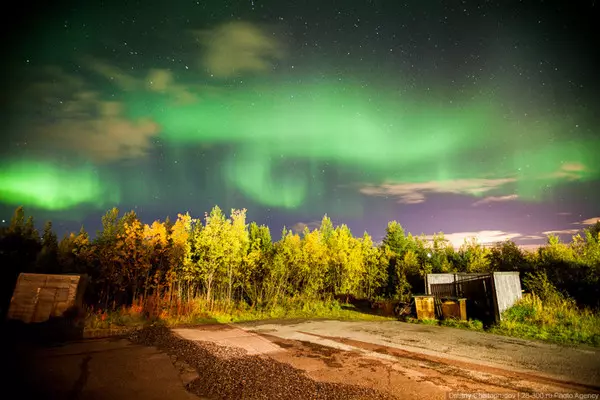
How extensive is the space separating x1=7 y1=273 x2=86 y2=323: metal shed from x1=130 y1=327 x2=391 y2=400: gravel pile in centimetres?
445

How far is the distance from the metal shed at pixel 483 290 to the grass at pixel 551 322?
0.49m

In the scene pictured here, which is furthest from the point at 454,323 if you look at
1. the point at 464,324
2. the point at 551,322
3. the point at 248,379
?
the point at 248,379

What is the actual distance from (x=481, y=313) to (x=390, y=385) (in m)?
13.0

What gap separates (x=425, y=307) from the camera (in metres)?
16.6

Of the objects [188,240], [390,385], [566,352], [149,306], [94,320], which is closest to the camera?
[390,385]

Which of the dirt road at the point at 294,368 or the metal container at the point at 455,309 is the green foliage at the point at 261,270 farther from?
the dirt road at the point at 294,368

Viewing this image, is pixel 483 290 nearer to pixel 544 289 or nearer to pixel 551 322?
pixel 544 289

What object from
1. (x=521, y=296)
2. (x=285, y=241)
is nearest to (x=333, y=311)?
(x=285, y=241)

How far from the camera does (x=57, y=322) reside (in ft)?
32.8

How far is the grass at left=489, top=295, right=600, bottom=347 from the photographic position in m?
11.6

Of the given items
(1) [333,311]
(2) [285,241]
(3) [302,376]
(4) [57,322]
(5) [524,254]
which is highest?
(2) [285,241]

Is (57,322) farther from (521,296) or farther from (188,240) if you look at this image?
(521,296)

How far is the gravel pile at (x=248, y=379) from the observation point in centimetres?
557

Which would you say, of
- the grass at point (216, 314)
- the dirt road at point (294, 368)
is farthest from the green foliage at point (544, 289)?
the grass at point (216, 314)
